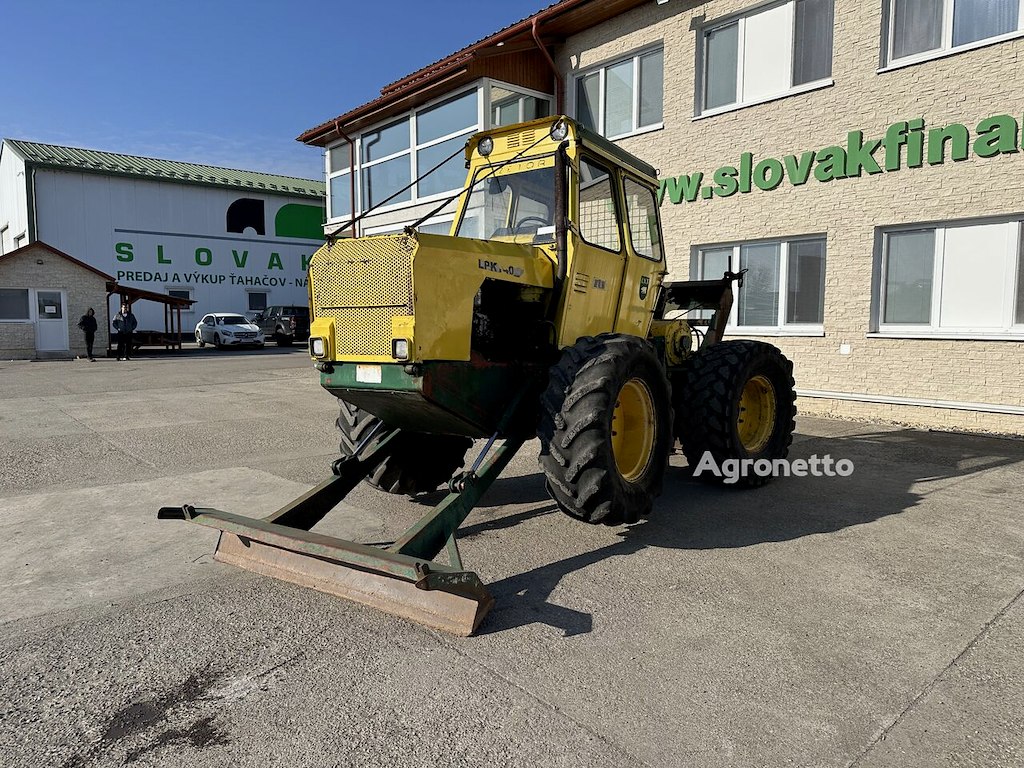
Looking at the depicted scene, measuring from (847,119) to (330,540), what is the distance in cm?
964

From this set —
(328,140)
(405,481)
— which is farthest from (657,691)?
(328,140)

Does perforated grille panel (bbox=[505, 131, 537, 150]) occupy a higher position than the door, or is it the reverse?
perforated grille panel (bbox=[505, 131, 537, 150])

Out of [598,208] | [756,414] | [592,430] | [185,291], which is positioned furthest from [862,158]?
[185,291]

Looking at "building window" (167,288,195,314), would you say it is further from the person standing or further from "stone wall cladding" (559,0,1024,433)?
"stone wall cladding" (559,0,1024,433)

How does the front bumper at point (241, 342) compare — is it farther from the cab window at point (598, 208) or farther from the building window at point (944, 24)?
the cab window at point (598, 208)

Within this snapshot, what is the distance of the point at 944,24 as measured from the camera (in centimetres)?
931

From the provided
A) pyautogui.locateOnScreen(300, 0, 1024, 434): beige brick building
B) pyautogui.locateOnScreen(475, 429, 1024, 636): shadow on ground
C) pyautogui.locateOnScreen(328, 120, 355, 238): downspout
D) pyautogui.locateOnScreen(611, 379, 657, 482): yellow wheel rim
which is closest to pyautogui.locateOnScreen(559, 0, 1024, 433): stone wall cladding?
pyautogui.locateOnScreen(300, 0, 1024, 434): beige brick building

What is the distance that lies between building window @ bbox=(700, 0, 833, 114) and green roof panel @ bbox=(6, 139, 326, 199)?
29.1 m

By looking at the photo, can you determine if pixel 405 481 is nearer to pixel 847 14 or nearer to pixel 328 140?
pixel 847 14

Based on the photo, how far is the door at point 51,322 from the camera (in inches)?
907

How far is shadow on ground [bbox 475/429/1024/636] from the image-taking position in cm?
416

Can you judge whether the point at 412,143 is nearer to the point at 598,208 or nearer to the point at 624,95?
the point at 624,95

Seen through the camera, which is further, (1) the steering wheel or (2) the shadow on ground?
(1) the steering wheel

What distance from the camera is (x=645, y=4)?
12484mm
